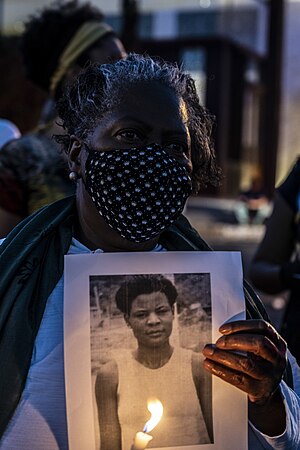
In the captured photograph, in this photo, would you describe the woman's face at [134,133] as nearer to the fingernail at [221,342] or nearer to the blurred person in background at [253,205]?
the fingernail at [221,342]

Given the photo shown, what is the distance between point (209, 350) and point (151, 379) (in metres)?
0.13

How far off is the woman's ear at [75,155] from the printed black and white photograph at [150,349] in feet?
0.89

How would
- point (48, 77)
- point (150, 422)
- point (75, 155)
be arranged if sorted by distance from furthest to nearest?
1. point (48, 77)
2. point (75, 155)
3. point (150, 422)

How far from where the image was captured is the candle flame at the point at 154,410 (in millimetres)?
1570

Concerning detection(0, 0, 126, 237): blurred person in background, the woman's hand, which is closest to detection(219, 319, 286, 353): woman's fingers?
the woman's hand

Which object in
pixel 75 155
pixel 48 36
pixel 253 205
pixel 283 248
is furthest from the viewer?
pixel 253 205

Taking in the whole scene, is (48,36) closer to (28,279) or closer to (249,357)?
(28,279)

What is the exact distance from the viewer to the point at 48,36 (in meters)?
3.66

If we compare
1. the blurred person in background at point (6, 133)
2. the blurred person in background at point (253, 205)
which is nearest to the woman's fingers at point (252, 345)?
the blurred person in background at point (6, 133)

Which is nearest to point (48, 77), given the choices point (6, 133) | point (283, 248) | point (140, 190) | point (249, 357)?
point (6, 133)

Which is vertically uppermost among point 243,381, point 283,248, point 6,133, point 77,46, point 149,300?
point 149,300

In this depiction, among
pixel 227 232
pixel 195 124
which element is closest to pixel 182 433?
pixel 195 124

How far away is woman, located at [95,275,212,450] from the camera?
164 centimetres

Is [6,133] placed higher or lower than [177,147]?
lower
